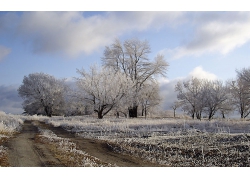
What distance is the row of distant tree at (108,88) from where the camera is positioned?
31.3m

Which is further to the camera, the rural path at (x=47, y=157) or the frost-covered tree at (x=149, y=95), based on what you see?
the frost-covered tree at (x=149, y=95)

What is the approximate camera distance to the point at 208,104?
40219 mm

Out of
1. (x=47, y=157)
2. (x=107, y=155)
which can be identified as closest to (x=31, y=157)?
(x=47, y=157)

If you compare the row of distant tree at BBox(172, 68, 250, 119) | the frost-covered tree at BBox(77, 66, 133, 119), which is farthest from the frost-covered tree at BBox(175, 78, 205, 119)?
the frost-covered tree at BBox(77, 66, 133, 119)

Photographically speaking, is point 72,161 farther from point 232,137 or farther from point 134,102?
point 134,102

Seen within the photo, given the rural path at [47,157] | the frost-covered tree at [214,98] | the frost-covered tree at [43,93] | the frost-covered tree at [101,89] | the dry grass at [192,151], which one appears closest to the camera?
the rural path at [47,157]

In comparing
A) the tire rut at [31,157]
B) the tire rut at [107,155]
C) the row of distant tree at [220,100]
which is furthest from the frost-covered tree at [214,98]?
the tire rut at [31,157]

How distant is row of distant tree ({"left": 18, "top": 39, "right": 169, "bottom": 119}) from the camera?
3134cm

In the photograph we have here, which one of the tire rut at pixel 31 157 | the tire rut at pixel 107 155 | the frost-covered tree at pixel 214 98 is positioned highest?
the frost-covered tree at pixel 214 98

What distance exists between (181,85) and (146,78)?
17.1 m

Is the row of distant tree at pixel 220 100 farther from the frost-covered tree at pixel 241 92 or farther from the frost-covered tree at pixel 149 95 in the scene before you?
the frost-covered tree at pixel 149 95

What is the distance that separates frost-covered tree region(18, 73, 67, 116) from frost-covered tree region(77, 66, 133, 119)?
1412 cm

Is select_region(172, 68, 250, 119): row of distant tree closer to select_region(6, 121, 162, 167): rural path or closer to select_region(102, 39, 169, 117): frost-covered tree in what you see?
select_region(102, 39, 169, 117): frost-covered tree

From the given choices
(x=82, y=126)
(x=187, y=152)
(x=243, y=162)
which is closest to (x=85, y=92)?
(x=82, y=126)
